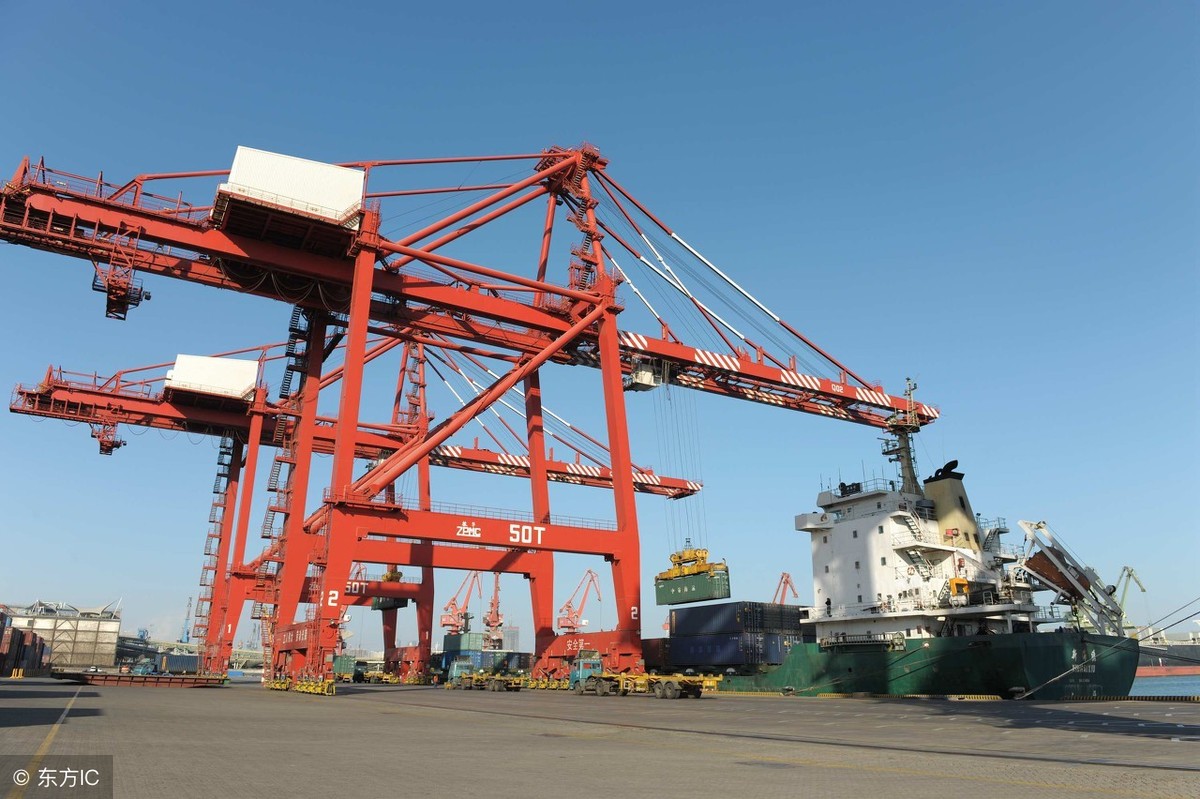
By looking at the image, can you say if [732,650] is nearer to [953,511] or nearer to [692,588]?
[692,588]

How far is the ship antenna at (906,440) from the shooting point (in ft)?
115

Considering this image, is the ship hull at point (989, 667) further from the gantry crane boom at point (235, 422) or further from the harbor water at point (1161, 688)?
the harbor water at point (1161, 688)

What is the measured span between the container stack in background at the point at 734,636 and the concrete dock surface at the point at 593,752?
1779 centimetres

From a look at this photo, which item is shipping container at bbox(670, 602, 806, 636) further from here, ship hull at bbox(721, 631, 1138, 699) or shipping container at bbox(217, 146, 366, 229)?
shipping container at bbox(217, 146, 366, 229)

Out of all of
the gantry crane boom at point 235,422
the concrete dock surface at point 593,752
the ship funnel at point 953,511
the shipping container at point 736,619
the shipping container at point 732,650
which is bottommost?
the concrete dock surface at point 593,752

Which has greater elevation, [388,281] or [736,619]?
[388,281]

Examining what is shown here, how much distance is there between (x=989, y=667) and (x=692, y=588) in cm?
1331

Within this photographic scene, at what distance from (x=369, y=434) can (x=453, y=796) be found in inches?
1518

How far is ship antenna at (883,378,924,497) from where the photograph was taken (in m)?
35.2

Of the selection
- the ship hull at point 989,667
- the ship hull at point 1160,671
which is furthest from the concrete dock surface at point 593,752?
the ship hull at point 1160,671

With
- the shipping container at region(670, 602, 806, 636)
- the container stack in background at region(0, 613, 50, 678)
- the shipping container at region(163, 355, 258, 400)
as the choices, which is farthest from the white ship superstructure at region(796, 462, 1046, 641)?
the container stack in background at region(0, 613, 50, 678)

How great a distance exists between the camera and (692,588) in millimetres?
35594

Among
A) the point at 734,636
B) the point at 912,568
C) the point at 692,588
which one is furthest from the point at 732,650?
the point at 912,568

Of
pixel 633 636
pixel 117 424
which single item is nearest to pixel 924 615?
pixel 633 636
